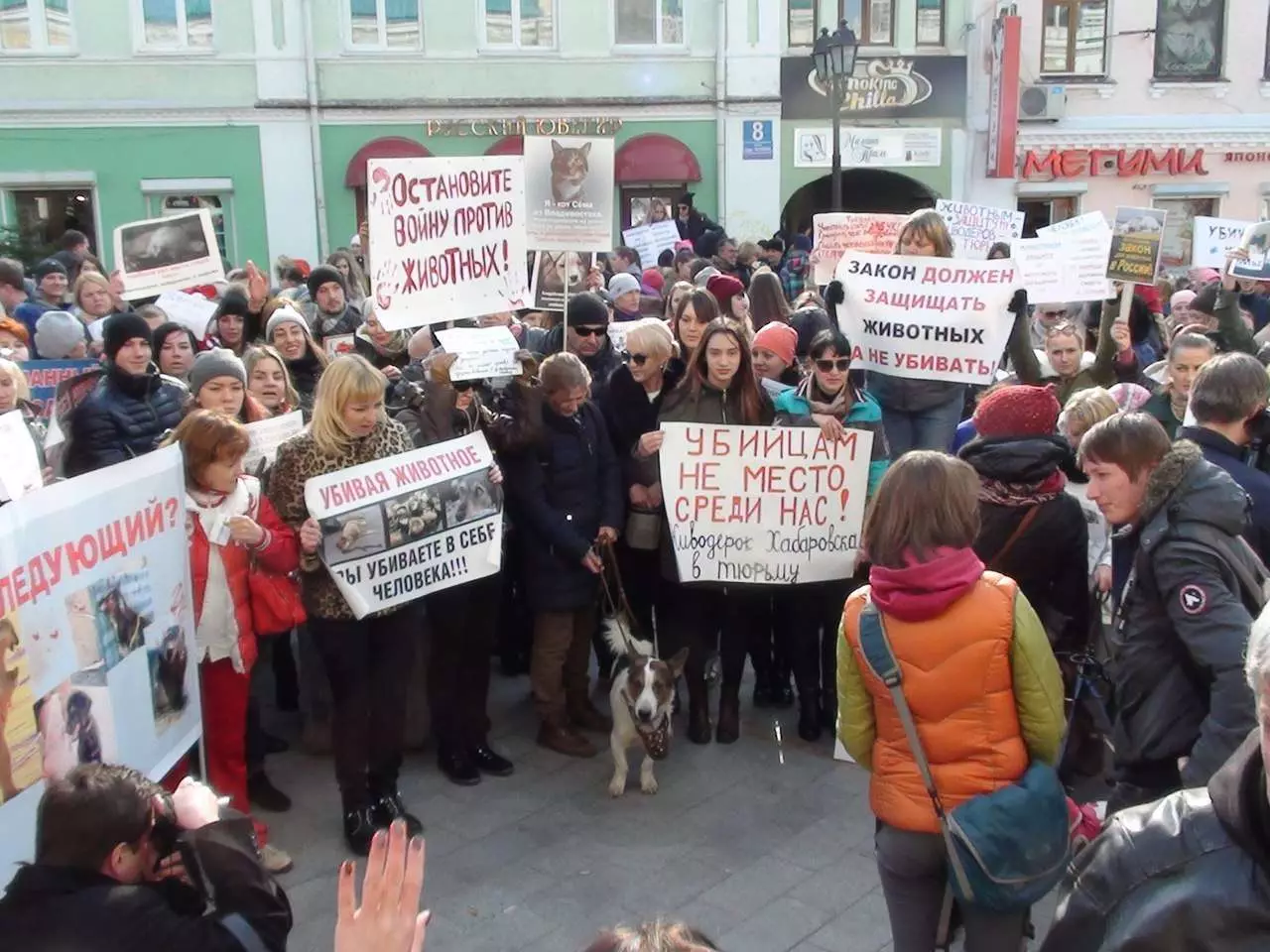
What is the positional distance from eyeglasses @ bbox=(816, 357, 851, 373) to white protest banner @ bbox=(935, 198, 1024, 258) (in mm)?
5312

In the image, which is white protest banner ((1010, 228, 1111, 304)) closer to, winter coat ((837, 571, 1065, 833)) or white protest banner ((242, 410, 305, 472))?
white protest banner ((242, 410, 305, 472))

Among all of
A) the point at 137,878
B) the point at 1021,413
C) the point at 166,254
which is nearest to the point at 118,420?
the point at 137,878

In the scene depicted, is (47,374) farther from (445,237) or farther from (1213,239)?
(1213,239)

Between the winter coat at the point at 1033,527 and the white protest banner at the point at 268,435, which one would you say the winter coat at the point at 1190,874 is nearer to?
the winter coat at the point at 1033,527

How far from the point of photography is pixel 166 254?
8.47 metres

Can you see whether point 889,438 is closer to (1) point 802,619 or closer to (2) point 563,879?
Answer: (1) point 802,619

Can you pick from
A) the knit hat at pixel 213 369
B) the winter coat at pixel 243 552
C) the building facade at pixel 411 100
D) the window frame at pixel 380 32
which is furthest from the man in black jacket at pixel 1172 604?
the window frame at pixel 380 32

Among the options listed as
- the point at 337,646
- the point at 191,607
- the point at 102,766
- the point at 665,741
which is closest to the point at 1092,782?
the point at 665,741

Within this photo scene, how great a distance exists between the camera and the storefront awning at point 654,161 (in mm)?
20562

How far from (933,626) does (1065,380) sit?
3762mm

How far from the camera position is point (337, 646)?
439 cm

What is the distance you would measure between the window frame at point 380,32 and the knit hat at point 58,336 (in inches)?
567

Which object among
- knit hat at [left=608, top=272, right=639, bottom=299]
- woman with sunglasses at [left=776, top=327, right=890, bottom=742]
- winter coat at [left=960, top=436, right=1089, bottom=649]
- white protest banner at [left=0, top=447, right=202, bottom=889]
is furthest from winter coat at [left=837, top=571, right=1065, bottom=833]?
knit hat at [left=608, top=272, right=639, bottom=299]

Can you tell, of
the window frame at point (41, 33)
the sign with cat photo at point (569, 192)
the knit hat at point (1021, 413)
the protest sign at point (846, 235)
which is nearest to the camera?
the knit hat at point (1021, 413)
